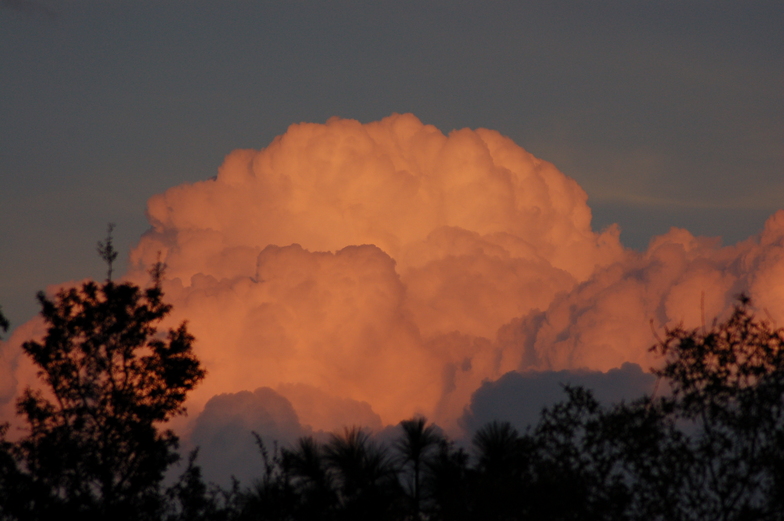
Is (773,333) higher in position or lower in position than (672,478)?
higher

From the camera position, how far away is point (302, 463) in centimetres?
2897

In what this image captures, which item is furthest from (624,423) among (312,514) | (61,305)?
(61,305)

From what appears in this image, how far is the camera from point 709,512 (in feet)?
81.0

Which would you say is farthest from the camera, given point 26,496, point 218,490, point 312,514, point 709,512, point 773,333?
point 218,490

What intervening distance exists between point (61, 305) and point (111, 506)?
7062 mm

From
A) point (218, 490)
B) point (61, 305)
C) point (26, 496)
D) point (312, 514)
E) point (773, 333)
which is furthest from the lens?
point (218, 490)

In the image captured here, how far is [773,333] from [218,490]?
76.2ft

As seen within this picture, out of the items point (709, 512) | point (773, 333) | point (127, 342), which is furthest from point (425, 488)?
point (127, 342)

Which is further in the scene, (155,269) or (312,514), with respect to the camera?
(155,269)

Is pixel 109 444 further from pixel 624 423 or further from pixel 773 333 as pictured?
pixel 773 333

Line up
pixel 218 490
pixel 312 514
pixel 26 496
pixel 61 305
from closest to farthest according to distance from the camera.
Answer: pixel 312 514 → pixel 26 496 → pixel 61 305 → pixel 218 490

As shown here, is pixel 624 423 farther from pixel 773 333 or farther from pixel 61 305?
pixel 61 305

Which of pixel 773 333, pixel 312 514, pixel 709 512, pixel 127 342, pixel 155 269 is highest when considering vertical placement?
pixel 155 269

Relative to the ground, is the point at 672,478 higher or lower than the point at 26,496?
lower
